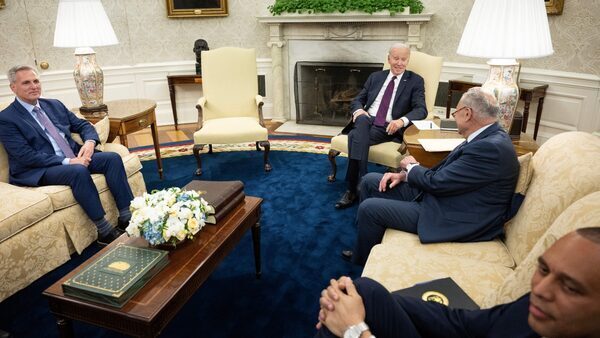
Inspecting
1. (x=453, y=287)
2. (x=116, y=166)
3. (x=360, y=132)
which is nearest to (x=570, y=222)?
(x=453, y=287)

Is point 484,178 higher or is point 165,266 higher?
point 484,178

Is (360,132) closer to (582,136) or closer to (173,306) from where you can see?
(582,136)

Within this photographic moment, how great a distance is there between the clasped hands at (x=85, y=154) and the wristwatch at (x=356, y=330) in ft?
7.45

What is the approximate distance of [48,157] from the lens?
2684mm

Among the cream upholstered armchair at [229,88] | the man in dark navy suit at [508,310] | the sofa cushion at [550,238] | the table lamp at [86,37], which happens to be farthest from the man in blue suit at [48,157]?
the sofa cushion at [550,238]

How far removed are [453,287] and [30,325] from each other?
197 cm

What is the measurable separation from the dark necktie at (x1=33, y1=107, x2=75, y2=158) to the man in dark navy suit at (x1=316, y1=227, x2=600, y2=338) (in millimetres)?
2330

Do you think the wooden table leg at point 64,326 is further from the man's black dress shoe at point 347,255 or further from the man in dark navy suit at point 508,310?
the man's black dress shoe at point 347,255

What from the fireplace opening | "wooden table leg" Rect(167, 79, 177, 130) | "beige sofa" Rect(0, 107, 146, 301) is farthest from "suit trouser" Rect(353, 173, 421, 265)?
"wooden table leg" Rect(167, 79, 177, 130)

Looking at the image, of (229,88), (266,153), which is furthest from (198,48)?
(266,153)

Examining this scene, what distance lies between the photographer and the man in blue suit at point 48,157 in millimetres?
2613

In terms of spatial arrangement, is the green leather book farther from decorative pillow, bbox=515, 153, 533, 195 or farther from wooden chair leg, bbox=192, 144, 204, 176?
wooden chair leg, bbox=192, 144, 204, 176

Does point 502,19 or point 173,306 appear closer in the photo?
point 173,306

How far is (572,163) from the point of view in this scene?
65.8 inches
